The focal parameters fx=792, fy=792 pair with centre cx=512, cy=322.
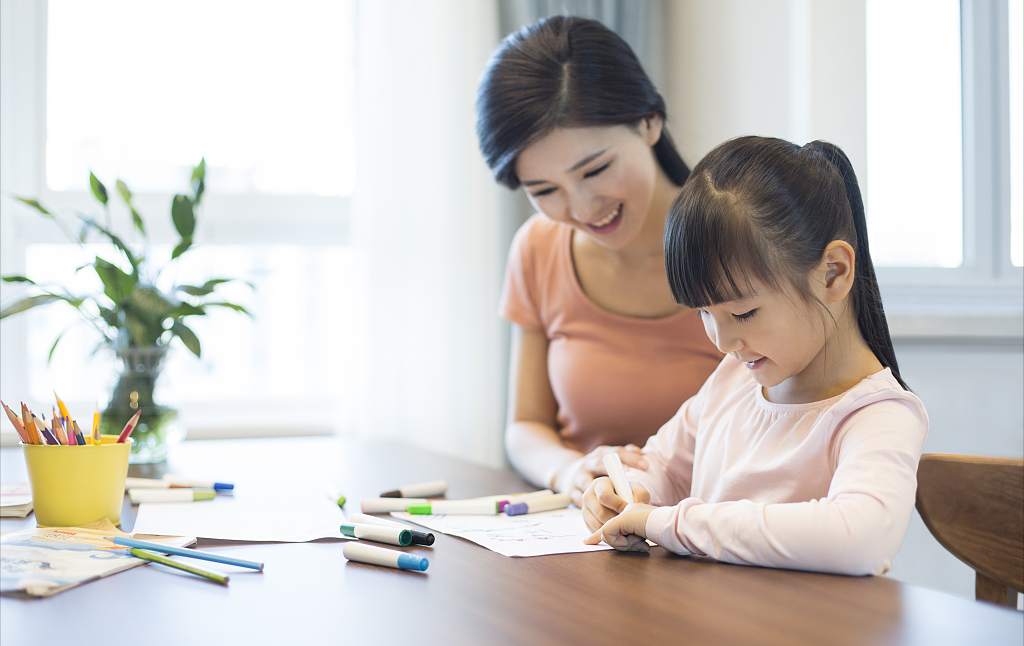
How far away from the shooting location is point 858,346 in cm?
81

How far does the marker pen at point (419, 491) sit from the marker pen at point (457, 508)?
0.08 metres

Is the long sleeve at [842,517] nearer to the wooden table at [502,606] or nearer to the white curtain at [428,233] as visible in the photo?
the wooden table at [502,606]

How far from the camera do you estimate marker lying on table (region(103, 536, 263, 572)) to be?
25.8 inches

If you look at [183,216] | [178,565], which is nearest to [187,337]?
[183,216]

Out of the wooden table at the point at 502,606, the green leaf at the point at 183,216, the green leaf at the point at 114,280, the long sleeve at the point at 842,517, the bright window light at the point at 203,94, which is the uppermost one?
the bright window light at the point at 203,94

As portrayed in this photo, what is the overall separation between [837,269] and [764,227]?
0.09 m

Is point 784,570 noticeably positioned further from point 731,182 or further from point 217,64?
point 217,64

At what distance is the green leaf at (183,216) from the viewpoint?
4.45ft

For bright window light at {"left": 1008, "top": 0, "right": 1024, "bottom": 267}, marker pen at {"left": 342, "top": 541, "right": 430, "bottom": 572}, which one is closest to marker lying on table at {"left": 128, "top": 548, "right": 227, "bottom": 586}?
marker pen at {"left": 342, "top": 541, "right": 430, "bottom": 572}

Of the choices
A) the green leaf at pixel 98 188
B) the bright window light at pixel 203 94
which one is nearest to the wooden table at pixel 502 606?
the green leaf at pixel 98 188

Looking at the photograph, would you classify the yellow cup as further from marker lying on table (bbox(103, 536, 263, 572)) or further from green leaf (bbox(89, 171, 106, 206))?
green leaf (bbox(89, 171, 106, 206))

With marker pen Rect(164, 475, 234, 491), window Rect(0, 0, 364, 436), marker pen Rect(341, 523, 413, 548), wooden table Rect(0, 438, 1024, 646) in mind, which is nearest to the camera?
wooden table Rect(0, 438, 1024, 646)

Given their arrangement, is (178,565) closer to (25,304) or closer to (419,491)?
(419,491)

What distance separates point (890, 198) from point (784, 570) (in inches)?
55.1
